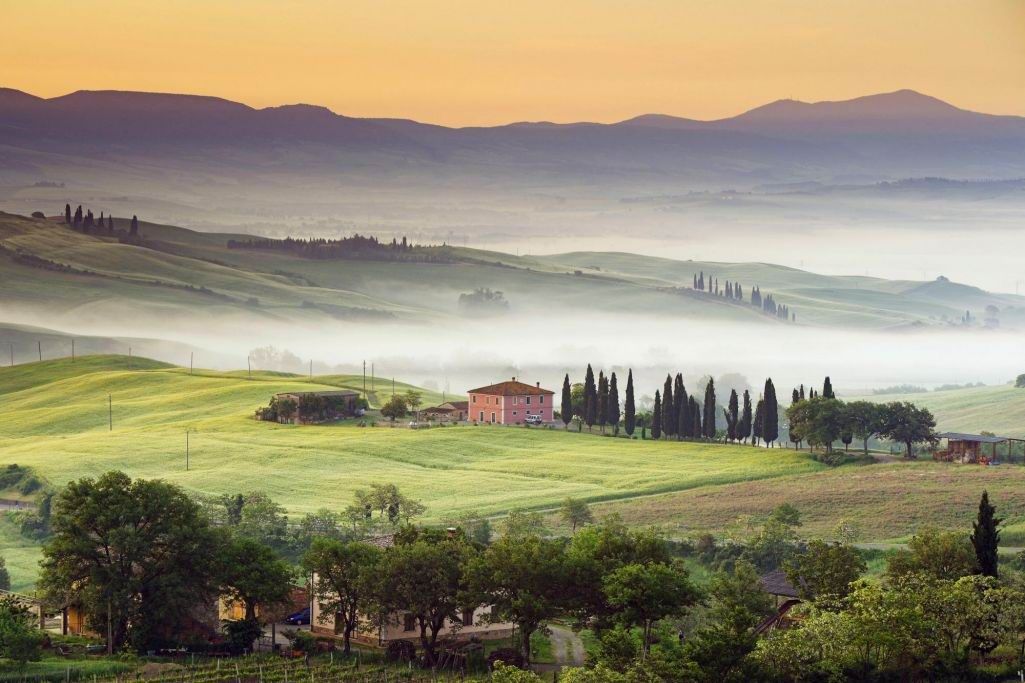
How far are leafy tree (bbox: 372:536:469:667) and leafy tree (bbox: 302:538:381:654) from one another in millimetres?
798

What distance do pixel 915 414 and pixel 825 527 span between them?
38.9 metres

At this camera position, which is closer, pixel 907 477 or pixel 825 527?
pixel 825 527

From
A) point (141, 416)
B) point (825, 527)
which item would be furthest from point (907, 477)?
point (141, 416)

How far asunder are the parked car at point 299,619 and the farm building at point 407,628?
1.08 metres

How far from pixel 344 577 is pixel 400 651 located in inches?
206

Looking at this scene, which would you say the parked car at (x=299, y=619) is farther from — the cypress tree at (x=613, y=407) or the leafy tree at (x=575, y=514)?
the cypress tree at (x=613, y=407)

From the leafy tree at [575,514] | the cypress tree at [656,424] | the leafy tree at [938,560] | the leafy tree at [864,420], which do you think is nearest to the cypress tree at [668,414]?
the cypress tree at [656,424]

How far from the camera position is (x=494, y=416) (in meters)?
183

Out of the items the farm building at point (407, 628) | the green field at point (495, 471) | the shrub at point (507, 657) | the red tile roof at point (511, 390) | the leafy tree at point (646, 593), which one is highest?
the red tile roof at point (511, 390)

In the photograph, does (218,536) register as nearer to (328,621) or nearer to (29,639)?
(328,621)

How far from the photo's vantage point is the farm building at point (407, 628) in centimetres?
8169

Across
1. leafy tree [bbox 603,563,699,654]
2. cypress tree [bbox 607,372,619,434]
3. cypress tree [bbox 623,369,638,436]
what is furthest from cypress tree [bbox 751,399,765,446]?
leafy tree [bbox 603,563,699,654]

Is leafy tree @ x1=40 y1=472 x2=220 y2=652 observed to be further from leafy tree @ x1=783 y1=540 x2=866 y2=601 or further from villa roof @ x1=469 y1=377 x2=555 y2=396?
villa roof @ x1=469 y1=377 x2=555 y2=396

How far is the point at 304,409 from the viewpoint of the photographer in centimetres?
17438
